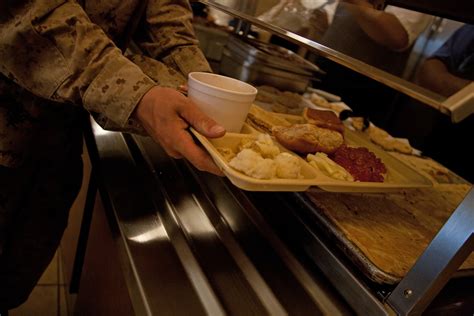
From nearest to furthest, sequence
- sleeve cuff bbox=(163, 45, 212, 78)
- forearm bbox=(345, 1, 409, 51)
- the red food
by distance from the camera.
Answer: the red food → forearm bbox=(345, 1, 409, 51) → sleeve cuff bbox=(163, 45, 212, 78)

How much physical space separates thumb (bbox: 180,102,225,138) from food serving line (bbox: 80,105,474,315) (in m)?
0.29

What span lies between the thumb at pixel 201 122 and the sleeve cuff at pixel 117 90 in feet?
0.34

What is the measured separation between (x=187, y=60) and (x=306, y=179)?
57 cm

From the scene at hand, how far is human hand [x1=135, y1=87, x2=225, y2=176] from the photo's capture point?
73 cm

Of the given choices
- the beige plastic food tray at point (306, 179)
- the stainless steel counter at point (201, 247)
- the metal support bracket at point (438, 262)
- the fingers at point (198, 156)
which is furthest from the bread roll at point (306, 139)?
the metal support bracket at point (438, 262)

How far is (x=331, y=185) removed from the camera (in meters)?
0.76

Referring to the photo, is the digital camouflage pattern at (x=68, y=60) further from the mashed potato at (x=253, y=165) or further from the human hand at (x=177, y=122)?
the mashed potato at (x=253, y=165)

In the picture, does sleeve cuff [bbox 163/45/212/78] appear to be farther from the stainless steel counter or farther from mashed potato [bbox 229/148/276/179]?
mashed potato [bbox 229/148/276/179]

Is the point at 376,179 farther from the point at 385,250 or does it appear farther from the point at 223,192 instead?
the point at 223,192

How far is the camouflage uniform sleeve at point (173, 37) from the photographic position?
1117 millimetres

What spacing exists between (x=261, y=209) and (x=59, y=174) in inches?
30.2

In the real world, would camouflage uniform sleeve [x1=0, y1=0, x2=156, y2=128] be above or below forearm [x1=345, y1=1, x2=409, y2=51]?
below

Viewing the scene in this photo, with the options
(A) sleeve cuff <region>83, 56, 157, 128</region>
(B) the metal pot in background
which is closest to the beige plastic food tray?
(A) sleeve cuff <region>83, 56, 157, 128</region>

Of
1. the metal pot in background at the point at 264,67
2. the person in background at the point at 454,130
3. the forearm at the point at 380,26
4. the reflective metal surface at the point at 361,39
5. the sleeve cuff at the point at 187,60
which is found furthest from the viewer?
the person in background at the point at 454,130
